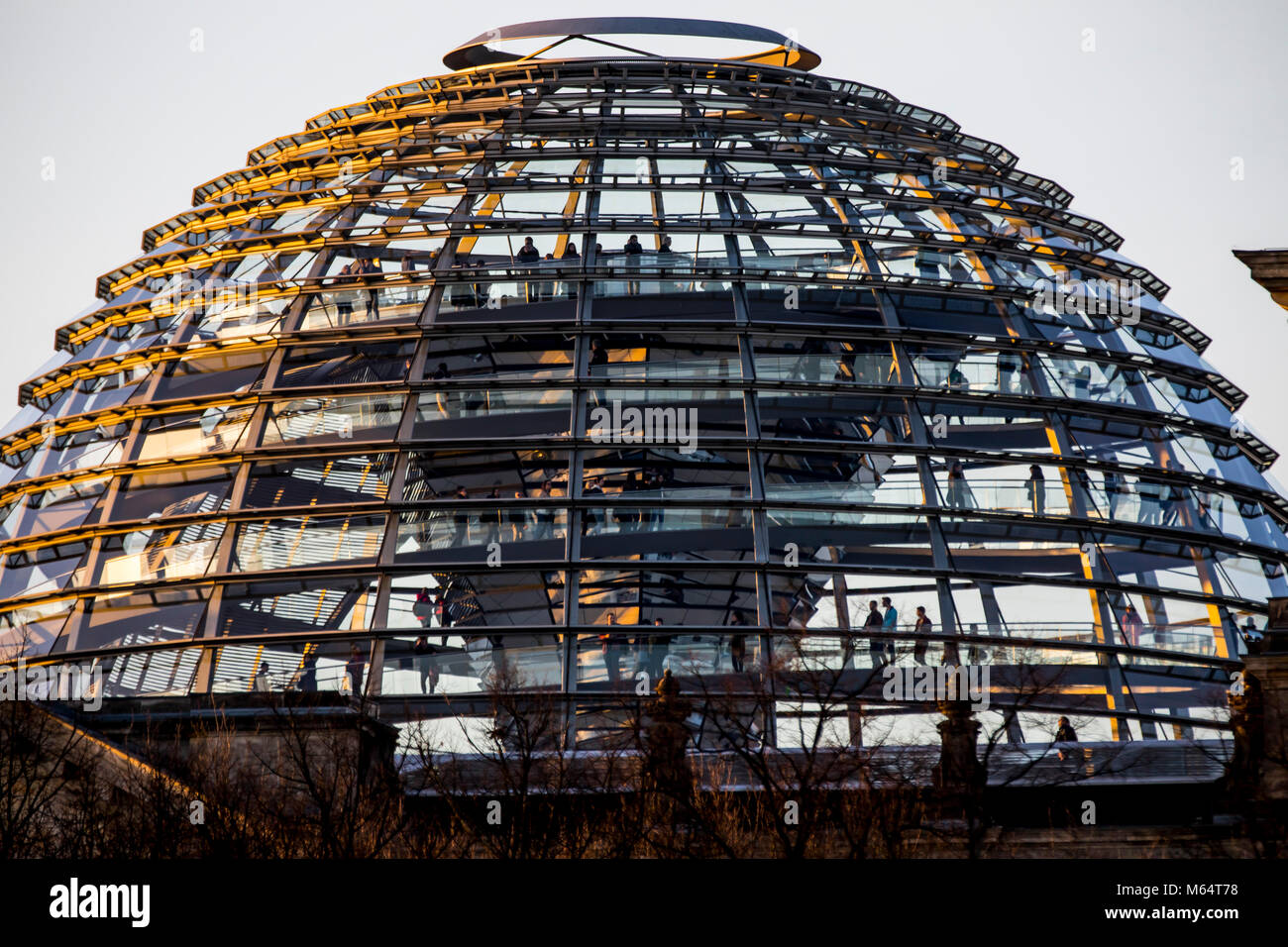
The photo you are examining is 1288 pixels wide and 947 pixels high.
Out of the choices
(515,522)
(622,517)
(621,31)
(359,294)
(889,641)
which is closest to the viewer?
(889,641)

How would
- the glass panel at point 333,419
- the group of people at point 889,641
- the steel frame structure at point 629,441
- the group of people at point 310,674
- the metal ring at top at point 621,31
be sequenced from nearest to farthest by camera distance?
the group of people at point 310,674
the group of people at point 889,641
the steel frame structure at point 629,441
the glass panel at point 333,419
the metal ring at top at point 621,31

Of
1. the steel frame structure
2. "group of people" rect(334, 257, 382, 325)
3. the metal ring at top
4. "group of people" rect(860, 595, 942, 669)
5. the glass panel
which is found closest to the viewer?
"group of people" rect(860, 595, 942, 669)

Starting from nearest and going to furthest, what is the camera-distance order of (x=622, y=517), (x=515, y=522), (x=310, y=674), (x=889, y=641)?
(x=310, y=674)
(x=889, y=641)
(x=515, y=522)
(x=622, y=517)

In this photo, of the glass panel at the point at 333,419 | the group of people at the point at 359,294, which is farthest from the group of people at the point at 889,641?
the group of people at the point at 359,294

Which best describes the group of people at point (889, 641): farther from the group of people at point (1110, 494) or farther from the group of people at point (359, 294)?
the group of people at point (359, 294)

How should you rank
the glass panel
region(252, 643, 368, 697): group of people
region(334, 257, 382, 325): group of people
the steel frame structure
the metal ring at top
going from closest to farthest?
region(252, 643, 368, 697): group of people
the steel frame structure
the glass panel
region(334, 257, 382, 325): group of people
the metal ring at top

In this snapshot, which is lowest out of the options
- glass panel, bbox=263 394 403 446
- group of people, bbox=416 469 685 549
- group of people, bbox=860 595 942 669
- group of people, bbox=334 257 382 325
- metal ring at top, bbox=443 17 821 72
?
group of people, bbox=860 595 942 669

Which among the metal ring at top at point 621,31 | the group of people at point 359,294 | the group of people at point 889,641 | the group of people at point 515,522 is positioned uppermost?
the metal ring at top at point 621,31

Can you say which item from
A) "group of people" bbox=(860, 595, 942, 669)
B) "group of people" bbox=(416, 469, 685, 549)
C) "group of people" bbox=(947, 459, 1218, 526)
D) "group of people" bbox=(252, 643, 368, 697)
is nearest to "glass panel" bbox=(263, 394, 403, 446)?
"group of people" bbox=(416, 469, 685, 549)

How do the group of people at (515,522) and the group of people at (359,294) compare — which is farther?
the group of people at (359,294)

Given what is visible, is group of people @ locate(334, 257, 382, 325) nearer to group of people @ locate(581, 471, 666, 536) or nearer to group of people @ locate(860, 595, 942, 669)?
group of people @ locate(581, 471, 666, 536)

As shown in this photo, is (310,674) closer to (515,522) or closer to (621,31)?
(515,522)

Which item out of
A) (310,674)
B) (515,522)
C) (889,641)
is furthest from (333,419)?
(889,641)

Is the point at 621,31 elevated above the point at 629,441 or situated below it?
above
